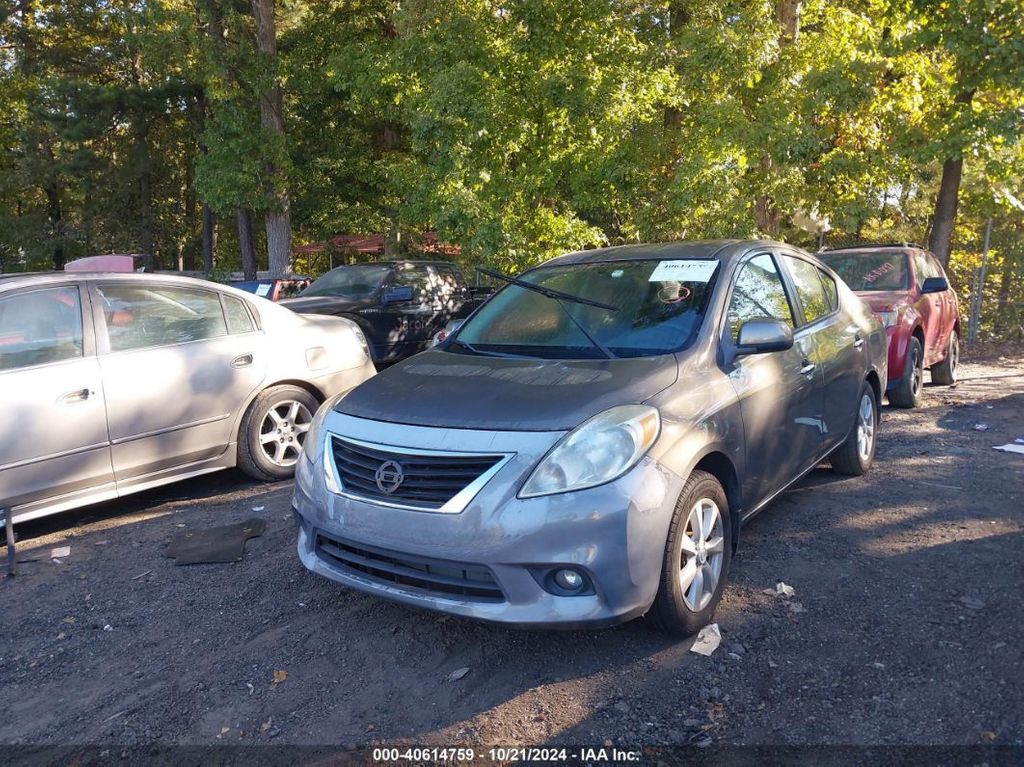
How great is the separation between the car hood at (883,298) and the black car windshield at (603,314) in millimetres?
4304

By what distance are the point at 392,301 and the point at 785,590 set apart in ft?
24.4

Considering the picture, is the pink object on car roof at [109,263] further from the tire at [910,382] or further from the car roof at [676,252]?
the tire at [910,382]

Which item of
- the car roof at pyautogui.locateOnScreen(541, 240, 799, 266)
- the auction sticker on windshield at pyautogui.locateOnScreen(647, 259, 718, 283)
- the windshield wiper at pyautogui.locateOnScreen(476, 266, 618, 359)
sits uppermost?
the car roof at pyautogui.locateOnScreen(541, 240, 799, 266)

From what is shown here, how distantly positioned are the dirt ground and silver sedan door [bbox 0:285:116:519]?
40 cm

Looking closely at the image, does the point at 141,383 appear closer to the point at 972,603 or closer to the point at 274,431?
the point at 274,431

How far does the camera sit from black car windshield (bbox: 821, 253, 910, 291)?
8635 millimetres

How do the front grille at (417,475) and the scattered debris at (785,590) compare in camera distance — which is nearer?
the front grille at (417,475)

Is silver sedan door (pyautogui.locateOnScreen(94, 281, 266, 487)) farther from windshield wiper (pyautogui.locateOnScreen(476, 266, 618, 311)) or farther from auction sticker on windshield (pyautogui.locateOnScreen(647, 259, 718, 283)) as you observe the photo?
auction sticker on windshield (pyautogui.locateOnScreen(647, 259, 718, 283))

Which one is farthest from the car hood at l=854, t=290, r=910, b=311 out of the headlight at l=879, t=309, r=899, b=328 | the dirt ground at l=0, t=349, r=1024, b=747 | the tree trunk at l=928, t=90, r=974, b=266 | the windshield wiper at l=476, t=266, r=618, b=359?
the tree trunk at l=928, t=90, r=974, b=266

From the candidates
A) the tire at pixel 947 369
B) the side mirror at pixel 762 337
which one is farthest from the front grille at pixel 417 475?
the tire at pixel 947 369

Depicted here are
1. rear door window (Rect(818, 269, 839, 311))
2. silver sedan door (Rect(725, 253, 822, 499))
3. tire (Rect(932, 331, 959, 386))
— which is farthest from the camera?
tire (Rect(932, 331, 959, 386))

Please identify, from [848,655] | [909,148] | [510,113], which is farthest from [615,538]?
[909,148]

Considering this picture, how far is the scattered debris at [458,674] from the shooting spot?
3105 mm

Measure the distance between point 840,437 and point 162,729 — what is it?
427cm
